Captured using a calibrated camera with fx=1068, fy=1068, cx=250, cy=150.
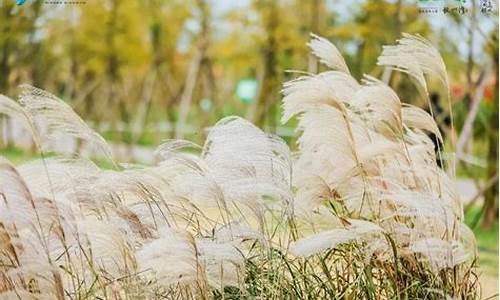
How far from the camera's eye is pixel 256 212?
2.00 m

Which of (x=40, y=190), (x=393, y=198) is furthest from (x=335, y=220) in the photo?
(x=40, y=190)

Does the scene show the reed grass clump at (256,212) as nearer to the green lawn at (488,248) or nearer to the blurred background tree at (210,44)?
the green lawn at (488,248)

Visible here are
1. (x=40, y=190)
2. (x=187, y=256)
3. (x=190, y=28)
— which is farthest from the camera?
(x=190, y=28)

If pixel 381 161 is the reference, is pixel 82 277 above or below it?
below

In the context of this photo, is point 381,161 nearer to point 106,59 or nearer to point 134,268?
point 134,268

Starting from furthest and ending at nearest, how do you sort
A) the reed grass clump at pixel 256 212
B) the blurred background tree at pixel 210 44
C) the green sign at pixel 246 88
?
the green sign at pixel 246 88, the blurred background tree at pixel 210 44, the reed grass clump at pixel 256 212

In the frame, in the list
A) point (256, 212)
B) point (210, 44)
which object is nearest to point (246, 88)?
point (210, 44)

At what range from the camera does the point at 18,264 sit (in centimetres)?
189

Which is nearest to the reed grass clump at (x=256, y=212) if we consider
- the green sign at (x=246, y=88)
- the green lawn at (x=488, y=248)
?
the green lawn at (x=488, y=248)

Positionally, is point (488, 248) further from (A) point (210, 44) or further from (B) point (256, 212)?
(A) point (210, 44)

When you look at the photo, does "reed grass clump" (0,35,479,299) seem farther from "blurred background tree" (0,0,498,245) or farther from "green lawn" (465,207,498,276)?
"blurred background tree" (0,0,498,245)

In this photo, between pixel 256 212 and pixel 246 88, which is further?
pixel 246 88

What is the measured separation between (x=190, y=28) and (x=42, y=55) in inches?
65.4

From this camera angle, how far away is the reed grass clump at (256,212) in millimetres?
1864
